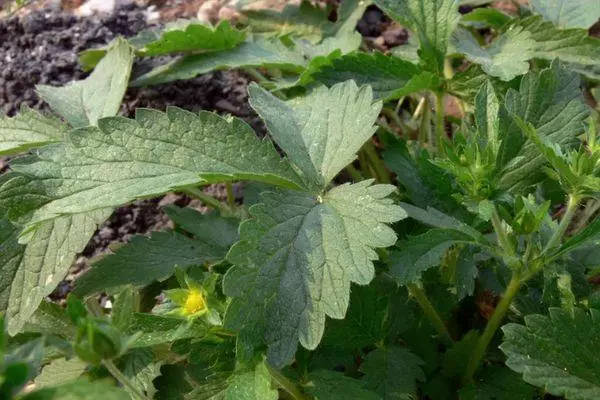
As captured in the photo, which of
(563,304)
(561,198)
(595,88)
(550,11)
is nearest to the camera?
(563,304)

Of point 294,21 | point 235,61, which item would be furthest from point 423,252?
point 294,21

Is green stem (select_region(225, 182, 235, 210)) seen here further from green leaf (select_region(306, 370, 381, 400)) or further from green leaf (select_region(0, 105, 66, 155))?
green leaf (select_region(306, 370, 381, 400))

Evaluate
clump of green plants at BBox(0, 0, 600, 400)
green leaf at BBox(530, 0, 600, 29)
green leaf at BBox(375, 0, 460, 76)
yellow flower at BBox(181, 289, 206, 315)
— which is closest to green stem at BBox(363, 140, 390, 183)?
clump of green plants at BBox(0, 0, 600, 400)

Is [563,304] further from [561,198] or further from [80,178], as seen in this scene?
[80,178]

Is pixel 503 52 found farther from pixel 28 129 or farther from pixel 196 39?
pixel 28 129

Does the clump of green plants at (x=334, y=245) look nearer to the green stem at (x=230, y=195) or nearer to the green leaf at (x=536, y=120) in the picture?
the green leaf at (x=536, y=120)

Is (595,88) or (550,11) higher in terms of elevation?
(550,11)

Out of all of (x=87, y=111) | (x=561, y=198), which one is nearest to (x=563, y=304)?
(x=561, y=198)
